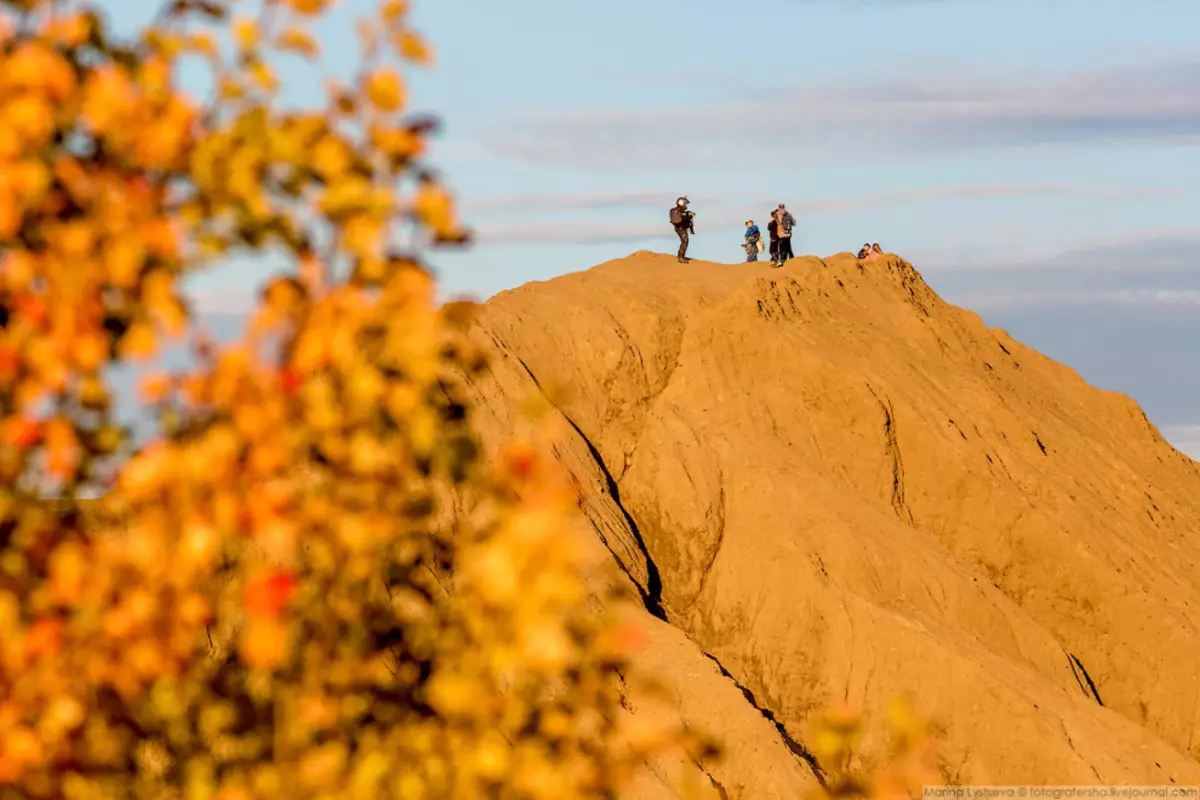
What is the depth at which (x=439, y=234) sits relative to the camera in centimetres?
507

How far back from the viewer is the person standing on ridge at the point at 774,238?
1422 inches

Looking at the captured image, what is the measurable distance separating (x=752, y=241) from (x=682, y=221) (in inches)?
107

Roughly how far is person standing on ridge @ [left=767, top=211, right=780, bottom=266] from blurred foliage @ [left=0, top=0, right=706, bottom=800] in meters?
31.1

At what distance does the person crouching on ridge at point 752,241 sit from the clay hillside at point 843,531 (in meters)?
3.68

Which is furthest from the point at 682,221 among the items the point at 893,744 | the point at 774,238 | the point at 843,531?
the point at 893,744

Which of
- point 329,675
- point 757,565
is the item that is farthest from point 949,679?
point 329,675

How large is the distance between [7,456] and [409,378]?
1479mm

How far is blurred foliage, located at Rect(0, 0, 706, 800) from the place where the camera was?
4770 millimetres

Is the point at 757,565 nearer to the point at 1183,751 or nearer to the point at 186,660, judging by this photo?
the point at 1183,751

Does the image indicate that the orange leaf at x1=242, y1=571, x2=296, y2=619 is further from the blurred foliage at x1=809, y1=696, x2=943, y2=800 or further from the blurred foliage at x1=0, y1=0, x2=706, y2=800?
the blurred foliage at x1=809, y1=696, x2=943, y2=800

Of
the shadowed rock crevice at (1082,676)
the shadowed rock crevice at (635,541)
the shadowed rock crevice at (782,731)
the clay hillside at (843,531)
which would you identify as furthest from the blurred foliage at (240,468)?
the shadowed rock crevice at (1082,676)

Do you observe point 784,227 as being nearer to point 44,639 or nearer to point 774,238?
point 774,238

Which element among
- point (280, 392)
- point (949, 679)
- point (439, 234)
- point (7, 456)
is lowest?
point (949, 679)

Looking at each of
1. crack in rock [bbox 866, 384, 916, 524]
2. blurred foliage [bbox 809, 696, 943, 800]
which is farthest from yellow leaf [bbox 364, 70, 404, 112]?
crack in rock [bbox 866, 384, 916, 524]
